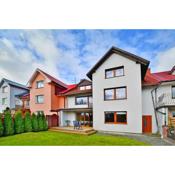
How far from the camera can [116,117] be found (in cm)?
978

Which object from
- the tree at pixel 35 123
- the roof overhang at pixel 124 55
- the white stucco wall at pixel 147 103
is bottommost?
the tree at pixel 35 123

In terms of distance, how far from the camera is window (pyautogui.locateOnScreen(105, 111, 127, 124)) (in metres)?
9.45

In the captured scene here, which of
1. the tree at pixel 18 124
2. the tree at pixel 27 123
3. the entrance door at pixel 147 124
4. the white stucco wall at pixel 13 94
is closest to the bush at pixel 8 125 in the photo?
the tree at pixel 18 124

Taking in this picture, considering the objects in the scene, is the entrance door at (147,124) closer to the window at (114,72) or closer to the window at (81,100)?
the window at (114,72)

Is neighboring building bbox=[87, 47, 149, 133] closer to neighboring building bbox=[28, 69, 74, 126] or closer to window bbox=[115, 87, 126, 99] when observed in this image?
window bbox=[115, 87, 126, 99]

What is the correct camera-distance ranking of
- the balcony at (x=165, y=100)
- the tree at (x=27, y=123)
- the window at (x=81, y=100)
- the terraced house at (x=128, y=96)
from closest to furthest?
the balcony at (x=165, y=100)
the terraced house at (x=128, y=96)
the tree at (x=27, y=123)
the window at (x=81, y=100)

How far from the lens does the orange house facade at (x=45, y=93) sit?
1391 centimetres

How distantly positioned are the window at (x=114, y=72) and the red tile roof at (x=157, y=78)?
6.13 ft

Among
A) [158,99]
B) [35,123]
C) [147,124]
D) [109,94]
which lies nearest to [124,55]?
[109,94]

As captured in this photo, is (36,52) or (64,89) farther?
(64,89)

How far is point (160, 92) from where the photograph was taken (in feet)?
31.0
